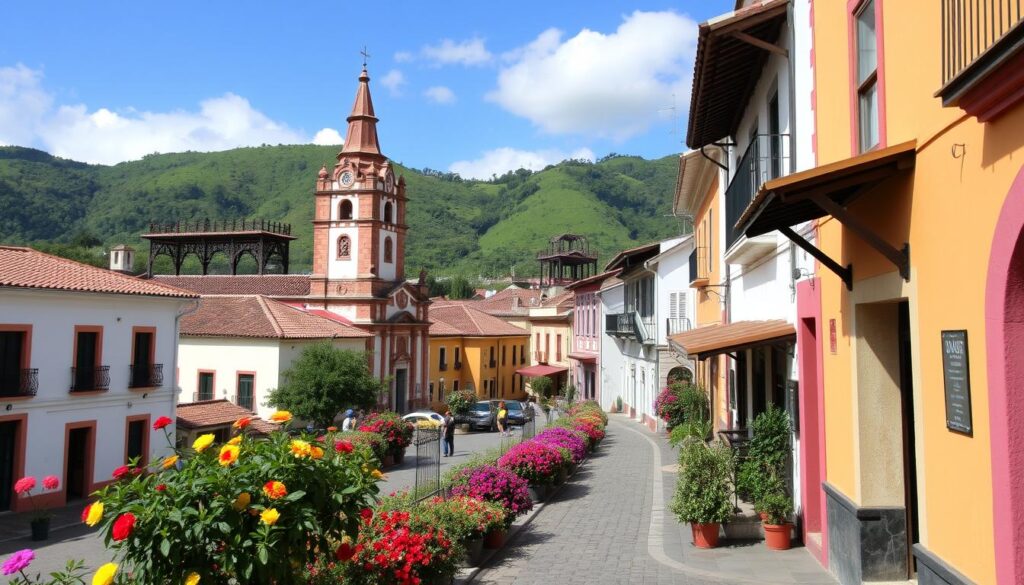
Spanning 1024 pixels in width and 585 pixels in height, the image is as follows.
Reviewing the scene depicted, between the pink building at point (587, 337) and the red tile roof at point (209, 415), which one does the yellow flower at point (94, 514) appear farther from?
the pink building at point (587, 337)

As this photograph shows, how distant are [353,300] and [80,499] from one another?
27180mm

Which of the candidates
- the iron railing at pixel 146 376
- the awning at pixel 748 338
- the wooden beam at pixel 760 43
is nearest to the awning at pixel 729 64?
the wooden beam at pixel 760 43

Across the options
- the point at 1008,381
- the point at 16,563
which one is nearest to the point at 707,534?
the point at 1008,381

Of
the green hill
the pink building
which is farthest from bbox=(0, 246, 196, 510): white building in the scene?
the green hill

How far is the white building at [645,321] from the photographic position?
2764 centimetres

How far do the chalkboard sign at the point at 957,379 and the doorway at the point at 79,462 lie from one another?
22107 millimetres

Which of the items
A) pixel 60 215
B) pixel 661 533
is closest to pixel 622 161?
pixel 60 215

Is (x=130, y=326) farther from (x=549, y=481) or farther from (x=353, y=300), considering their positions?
(x=353, y=300)

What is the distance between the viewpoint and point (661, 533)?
10789mm

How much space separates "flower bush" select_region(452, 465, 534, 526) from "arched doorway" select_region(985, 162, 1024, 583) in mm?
7540

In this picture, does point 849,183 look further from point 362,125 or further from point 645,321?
point 362,125

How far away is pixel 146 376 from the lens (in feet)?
76.3

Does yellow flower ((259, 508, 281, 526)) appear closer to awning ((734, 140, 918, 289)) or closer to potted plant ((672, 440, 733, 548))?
awning ((734, 140, 918, 289))

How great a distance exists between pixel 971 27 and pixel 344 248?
4699 centimetres
